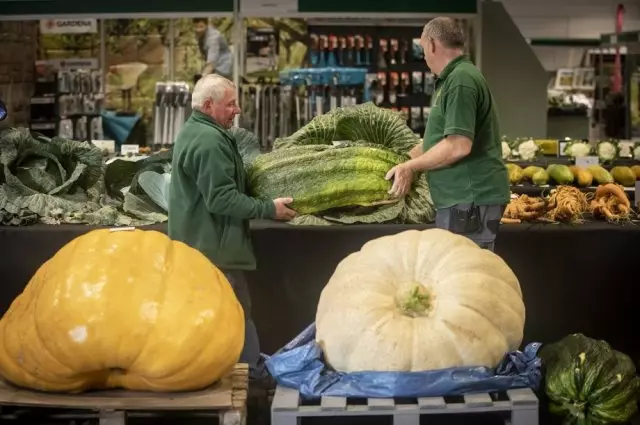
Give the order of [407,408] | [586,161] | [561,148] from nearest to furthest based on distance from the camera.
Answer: [407,408] → [586,161] → [561,148]

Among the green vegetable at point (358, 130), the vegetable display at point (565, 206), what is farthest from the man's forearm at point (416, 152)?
the vegetable display at point (565, 206)

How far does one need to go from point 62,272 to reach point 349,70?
5.89 m

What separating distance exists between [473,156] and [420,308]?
1.20 meters

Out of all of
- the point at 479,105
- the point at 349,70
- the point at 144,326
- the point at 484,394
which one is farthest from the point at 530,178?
the point at 144,326

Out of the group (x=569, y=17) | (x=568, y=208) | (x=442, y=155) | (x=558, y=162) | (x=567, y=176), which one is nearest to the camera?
(x=442, y=155)

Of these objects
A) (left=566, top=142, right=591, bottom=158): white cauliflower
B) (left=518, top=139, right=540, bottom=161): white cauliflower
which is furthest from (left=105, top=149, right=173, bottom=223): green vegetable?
(left=566, top=142, right=591, bottom=158): white cauliflower

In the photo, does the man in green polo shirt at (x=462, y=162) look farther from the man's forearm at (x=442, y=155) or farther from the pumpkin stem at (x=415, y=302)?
the pumpkin stem at (x=415, y=302)

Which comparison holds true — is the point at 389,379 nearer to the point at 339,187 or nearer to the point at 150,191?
the point at 339,187

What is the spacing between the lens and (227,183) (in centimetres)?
388

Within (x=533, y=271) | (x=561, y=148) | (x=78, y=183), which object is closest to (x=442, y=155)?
(x=533, y=271)

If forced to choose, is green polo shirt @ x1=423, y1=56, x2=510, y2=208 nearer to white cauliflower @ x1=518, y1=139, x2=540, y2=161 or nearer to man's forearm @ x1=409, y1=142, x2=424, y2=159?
man's forearm @ x1=409, y1=142, x2=424, y2=159

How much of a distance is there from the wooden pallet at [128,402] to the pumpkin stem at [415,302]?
535 mm

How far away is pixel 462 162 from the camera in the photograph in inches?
153

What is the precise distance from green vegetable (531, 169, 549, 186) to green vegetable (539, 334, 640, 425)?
3.15m
